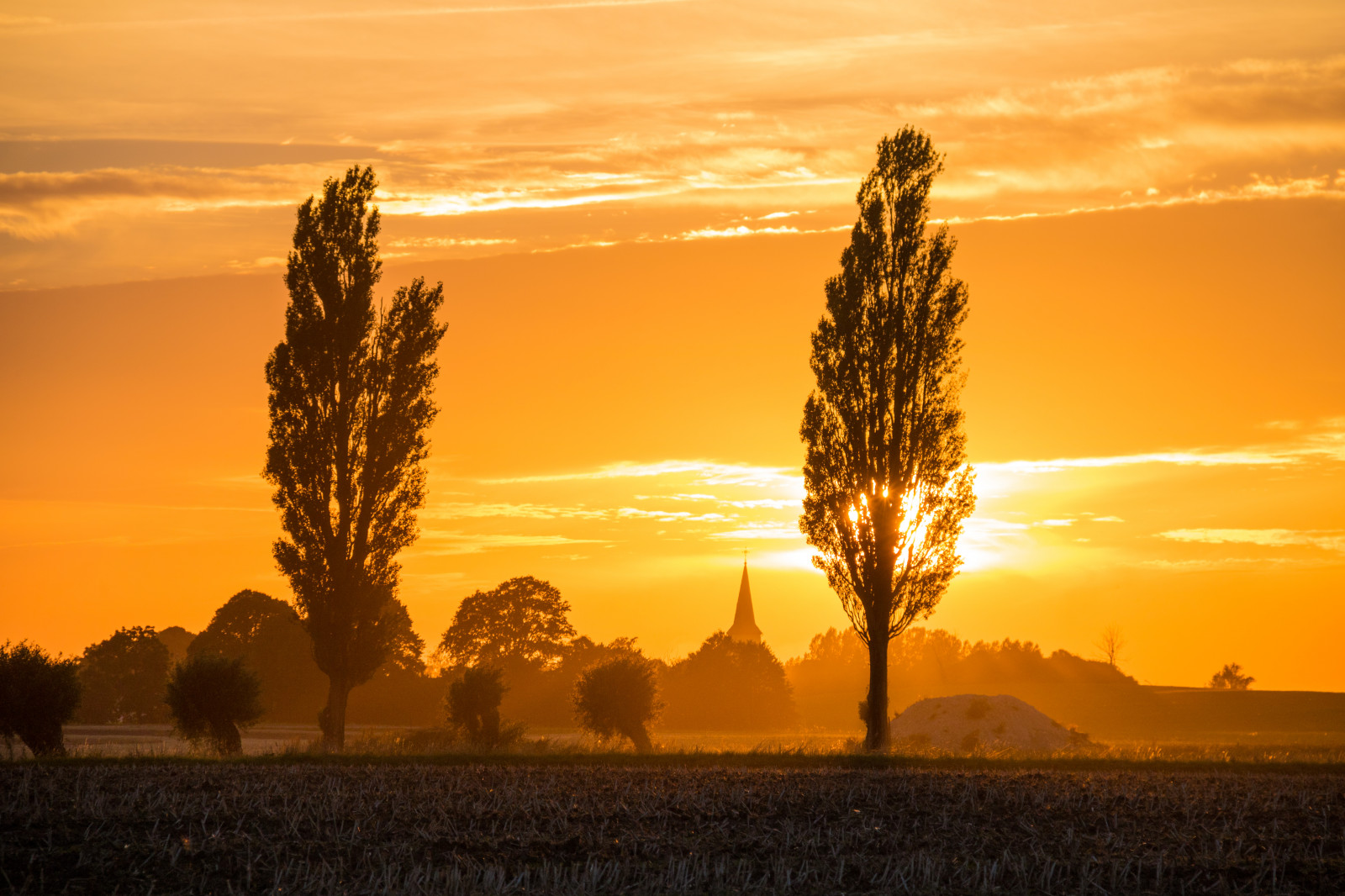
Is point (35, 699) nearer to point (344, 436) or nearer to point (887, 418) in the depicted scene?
point (344, 436)

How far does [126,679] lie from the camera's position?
73.0 metres

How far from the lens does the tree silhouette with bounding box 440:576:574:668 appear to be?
3233 inches

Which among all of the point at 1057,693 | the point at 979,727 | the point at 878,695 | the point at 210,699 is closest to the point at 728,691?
the point at 1057,693

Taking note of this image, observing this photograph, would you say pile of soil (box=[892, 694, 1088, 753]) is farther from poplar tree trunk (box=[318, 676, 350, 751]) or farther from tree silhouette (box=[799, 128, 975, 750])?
poplar tree trunk (box=[318, 676, 350, 751])

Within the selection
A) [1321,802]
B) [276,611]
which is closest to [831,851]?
[1321,802]

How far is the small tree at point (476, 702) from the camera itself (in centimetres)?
3478

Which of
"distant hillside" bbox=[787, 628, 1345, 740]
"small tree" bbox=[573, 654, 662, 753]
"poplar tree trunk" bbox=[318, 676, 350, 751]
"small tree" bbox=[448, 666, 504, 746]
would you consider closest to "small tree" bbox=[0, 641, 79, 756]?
"poplar tree trunk" bbox=[318, 676, 350, 751]

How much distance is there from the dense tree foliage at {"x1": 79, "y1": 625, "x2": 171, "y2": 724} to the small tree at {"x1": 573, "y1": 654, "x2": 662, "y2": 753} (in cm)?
4487

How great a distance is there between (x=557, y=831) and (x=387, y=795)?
4591 millimetres

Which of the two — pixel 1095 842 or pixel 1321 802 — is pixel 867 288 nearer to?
pixel 1321 802

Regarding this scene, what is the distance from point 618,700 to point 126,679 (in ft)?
167

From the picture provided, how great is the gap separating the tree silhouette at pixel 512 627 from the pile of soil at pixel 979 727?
4304 centimetres

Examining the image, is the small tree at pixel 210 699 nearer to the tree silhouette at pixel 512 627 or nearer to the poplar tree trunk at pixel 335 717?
the poplar tree trunk at pixel 335 717

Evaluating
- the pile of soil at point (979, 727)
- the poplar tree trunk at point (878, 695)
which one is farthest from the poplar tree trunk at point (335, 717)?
the pile of soil at point (979, 727)
